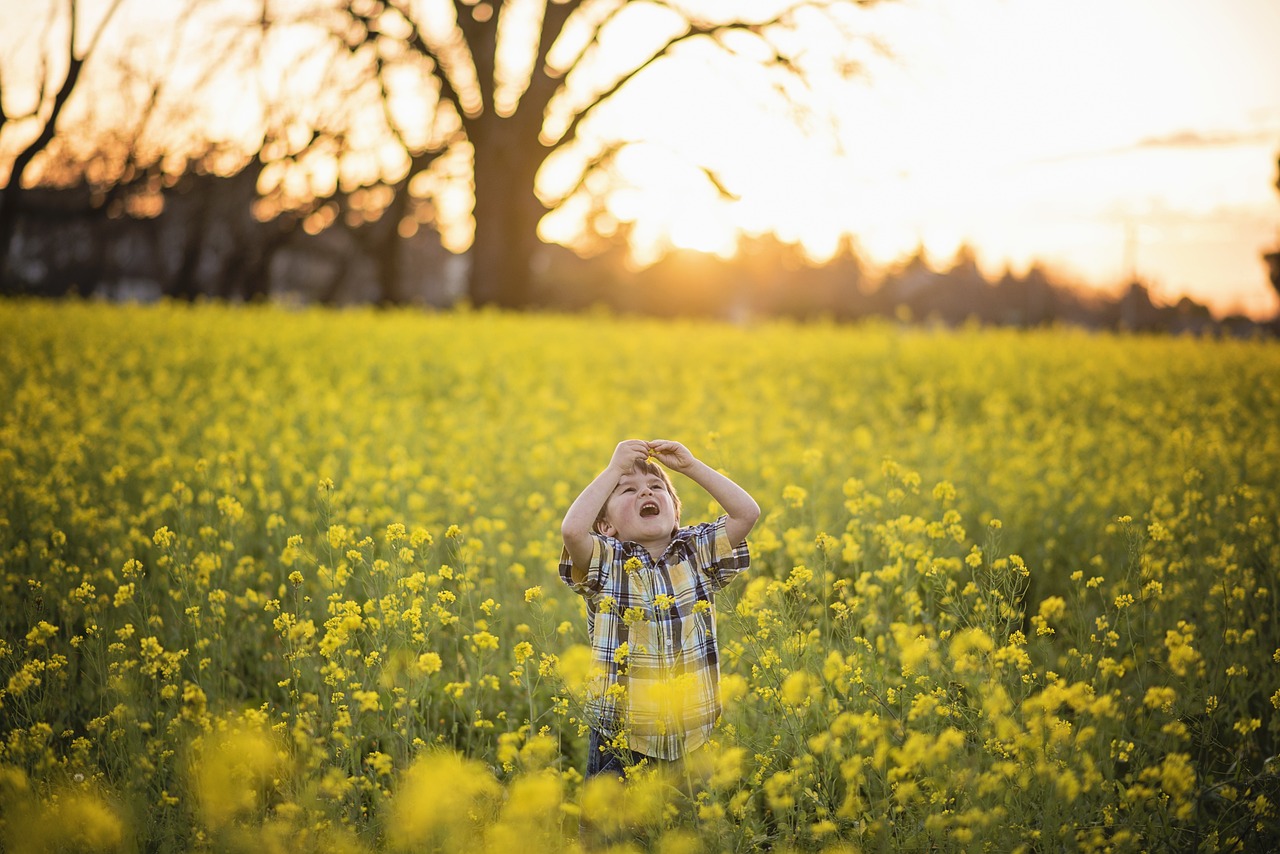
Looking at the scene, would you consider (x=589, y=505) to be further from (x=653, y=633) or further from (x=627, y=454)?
(x=653, y=633)

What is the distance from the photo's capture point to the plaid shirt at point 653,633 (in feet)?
8.68

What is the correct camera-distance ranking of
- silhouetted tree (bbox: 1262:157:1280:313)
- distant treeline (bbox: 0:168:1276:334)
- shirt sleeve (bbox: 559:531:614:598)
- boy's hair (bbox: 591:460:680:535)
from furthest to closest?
distant treeline (bbox: 0:168:1276:334) < silhouetted tree (bbox: 1262:157:1280:313) < boy's hair (bbox: 591:460:680:535) < shirt sleeve (bbox: 559:531:614:598)

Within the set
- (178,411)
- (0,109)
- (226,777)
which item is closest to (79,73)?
(0,109)

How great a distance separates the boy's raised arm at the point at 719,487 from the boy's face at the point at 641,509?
0.27ft

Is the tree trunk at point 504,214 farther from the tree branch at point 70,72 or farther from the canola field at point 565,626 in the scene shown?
the canola field at point 565,626

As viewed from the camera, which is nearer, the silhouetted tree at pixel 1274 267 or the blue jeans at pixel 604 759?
the blue jeans at pixel 604 759

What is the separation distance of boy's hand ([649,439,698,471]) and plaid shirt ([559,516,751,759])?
0.70ft

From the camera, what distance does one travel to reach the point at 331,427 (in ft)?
22.4

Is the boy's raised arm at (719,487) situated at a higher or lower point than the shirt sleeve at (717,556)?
higher

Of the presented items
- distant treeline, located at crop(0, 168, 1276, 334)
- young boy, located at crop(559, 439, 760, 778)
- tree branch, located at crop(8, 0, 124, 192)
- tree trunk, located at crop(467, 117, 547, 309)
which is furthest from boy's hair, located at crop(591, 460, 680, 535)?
tree branch, located at crop(8, 0, 124, 192)

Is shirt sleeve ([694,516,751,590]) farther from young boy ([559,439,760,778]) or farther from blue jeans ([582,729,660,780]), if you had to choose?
blue jeans ([582,729,660,780])

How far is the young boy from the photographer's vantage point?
8.70 feet

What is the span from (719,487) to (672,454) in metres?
0.17

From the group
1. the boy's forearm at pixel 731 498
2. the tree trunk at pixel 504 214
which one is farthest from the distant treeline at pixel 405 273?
the boy's forearm at pixel 731 498
